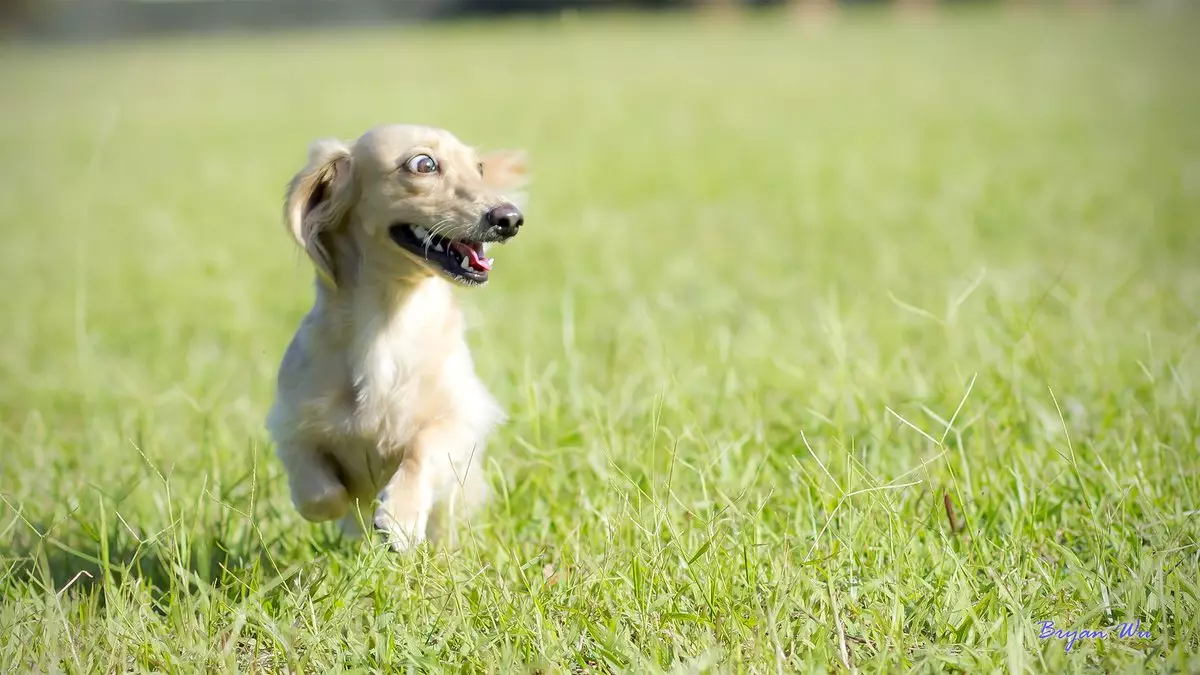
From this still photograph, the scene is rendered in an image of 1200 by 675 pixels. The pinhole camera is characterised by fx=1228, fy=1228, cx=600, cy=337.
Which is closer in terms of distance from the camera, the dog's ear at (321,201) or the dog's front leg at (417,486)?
the dog's front leg at (417,486)

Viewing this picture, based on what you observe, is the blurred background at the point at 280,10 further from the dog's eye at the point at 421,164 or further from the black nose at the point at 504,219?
the black nose at the point at 504,219

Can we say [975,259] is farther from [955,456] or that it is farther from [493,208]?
[493,208]

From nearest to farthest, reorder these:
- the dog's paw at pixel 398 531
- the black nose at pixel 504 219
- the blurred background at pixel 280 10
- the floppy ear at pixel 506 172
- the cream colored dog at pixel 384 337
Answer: the dog's paw at pixel 398 531 → the black nose at pixel 504 219 → the cream colored dog at pixel 384 337 → the floppy ear at pixel 506 172 → the blurred background at pixel 280 10

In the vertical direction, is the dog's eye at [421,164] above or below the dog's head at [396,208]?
above

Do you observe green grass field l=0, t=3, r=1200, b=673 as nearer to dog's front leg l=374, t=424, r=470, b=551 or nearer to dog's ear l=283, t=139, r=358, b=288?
dog's front leg l=374, t=424, r=470, b=551

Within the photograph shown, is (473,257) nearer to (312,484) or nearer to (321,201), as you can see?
(321,201)

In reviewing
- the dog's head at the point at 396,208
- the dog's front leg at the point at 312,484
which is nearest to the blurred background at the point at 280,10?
the dog's head at the point at 396,208

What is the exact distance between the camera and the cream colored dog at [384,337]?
2906 mm

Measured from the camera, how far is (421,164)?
9.76ft

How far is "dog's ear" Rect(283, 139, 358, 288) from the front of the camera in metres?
3.01

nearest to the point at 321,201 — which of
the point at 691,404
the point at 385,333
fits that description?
the point at 385,333
